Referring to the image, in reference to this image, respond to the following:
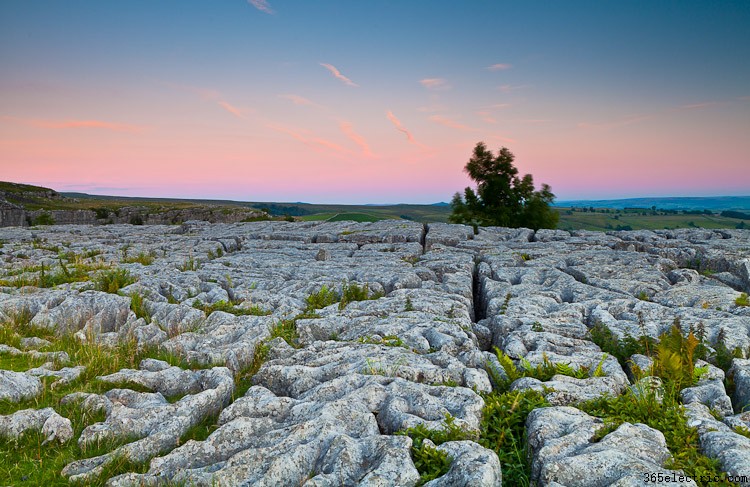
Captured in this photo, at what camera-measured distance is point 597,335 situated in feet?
32.2

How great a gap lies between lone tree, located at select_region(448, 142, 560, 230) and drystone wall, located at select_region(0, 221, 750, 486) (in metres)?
56.0

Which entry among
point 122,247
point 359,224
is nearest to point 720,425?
point 122,247

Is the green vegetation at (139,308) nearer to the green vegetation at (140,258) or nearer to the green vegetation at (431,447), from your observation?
the green vegetation at (140,258)

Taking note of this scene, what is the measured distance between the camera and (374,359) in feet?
28.0

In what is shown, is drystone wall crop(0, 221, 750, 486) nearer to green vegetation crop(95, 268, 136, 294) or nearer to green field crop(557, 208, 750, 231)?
green vegetation crop(95, 268, 136, 294)

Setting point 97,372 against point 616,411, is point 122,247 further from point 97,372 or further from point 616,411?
point 616,411

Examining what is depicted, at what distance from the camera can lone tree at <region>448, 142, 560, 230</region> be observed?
74.8m

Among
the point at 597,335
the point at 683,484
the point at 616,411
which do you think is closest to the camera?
the point at 683,484

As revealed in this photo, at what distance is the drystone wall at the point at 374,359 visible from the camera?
5.40 metres

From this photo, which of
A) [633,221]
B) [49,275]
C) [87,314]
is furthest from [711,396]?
[633,221]

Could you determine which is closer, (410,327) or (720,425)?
(720,425)

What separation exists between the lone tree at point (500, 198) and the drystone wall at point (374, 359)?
55992 millimetres

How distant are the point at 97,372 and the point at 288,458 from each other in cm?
521

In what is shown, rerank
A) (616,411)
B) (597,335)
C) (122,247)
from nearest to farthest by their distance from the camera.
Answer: (616,411), (597,335), (122,247)
